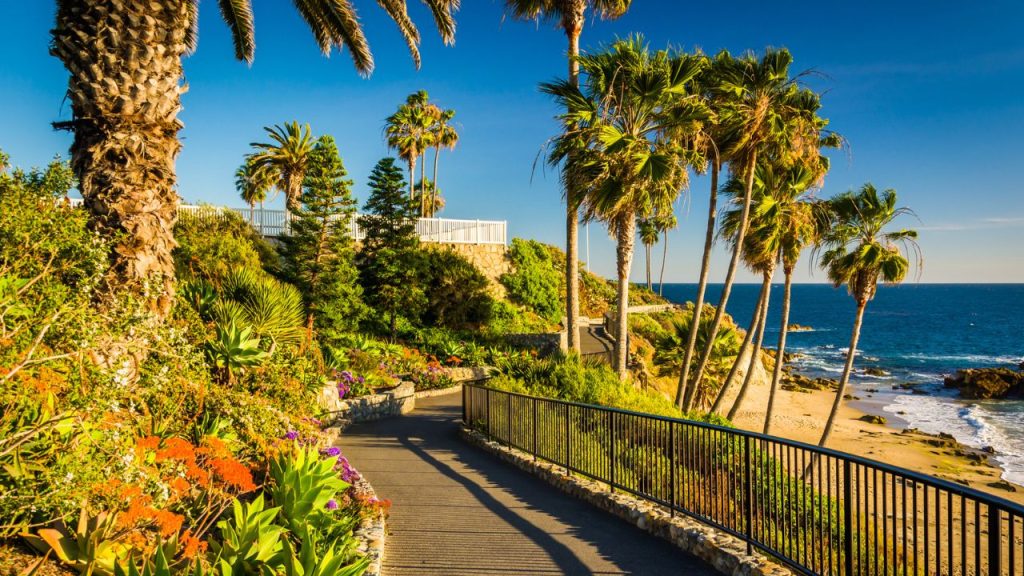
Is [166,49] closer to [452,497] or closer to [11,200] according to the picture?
[11,200]

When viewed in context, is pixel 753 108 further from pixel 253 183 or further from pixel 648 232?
pixel 648 232

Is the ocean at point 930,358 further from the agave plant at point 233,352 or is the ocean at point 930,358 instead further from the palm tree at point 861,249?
the agave plant at point 233,352

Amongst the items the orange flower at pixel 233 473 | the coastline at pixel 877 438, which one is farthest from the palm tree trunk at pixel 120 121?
the coastline at pixel 877 438

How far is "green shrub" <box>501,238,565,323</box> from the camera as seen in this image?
32.0 m

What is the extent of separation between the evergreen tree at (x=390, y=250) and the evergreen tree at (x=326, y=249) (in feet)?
5.58

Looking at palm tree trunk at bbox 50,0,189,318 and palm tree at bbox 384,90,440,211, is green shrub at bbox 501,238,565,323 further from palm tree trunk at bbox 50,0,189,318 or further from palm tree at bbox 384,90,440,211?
palm tree trunk at bbox 50,0,189,318

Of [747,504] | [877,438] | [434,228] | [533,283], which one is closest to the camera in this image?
[747,504]

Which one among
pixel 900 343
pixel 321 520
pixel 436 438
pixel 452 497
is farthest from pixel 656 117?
pixel 900 343

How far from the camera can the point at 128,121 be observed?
22.9ft

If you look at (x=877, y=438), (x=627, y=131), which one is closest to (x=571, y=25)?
(x=627, y=131)

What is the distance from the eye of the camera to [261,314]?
38.4 ft

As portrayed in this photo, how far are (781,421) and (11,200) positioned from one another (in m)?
32.1

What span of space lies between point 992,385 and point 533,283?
33660 millimetres

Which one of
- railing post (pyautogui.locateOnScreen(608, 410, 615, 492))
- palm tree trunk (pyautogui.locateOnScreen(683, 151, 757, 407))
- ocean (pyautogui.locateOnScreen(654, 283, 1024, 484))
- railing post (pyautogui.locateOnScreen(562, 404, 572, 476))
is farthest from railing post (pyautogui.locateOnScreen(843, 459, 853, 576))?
ocean (pyautogui.locateOnScreen(654, 283, 1024, 484))
